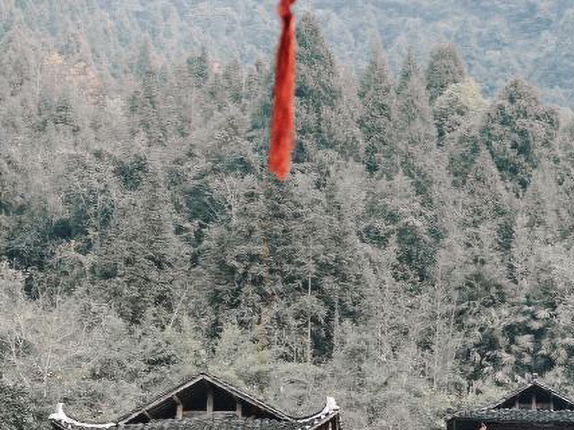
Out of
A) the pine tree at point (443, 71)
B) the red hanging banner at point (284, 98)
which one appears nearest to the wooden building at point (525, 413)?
the red hanging banner at point (284, 98)

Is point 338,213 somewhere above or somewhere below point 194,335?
above

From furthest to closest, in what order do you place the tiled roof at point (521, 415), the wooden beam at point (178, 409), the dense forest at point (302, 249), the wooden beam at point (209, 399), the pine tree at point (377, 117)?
the pine tree at point (377, 117), the dense forest at point (302, 249), the tiled roof at point (521, 415), the wooden beam at point (178, 409), the wooden beam at point (209, 399)

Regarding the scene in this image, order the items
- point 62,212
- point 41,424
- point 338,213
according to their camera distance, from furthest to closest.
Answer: point 62,212 → point 338,213 → point 41,424

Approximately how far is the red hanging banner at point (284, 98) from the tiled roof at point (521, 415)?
26689 mm

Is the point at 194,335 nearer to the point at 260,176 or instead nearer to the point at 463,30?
the point at 260,176

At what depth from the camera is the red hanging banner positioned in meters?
2.95

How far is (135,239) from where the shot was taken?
50.8 metres

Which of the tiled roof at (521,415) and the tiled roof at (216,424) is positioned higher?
the tiled roof at (521,415)

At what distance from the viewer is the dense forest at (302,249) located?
43.6 metres

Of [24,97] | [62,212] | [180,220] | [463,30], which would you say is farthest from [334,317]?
[463,30]

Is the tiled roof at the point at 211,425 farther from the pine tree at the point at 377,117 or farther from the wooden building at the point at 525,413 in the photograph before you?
the pine tree at the point at 377,117

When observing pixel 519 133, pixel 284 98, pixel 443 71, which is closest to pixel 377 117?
pixel 519 133

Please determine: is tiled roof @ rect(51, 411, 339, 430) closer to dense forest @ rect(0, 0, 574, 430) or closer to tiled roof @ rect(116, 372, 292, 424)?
tiled roof @ rect(116, 372, 292, 424)

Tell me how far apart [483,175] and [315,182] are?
28.2ft
